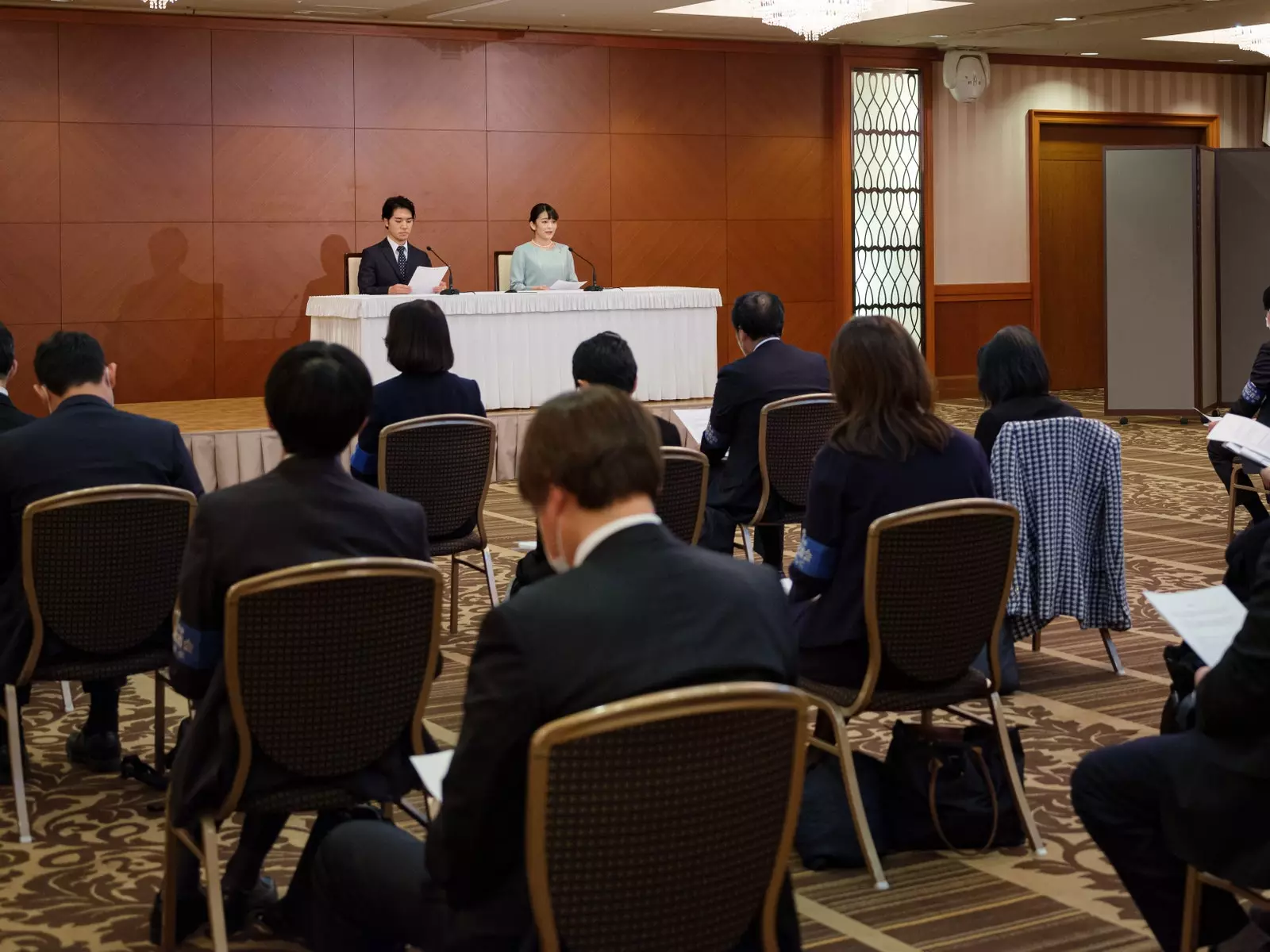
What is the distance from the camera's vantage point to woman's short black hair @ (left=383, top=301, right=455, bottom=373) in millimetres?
5637

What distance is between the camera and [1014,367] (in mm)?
4793

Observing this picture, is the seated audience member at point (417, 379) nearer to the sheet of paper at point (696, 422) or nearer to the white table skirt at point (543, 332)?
the sheet of paper at point (696, 422)

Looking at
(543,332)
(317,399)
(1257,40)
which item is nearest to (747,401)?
(317,399)

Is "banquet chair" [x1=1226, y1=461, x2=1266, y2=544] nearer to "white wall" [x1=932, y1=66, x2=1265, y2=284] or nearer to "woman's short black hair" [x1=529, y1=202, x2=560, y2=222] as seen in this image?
"woman's short black hair" [x1=529, y1=202, x2=560, y2=222]

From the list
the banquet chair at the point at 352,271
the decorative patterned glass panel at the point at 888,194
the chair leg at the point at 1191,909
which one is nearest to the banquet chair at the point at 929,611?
the chair leg at the point at 1191,909

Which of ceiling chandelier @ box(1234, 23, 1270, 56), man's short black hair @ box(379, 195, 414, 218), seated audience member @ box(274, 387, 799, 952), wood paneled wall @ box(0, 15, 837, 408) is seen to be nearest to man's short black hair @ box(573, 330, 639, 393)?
seated audience member @ box(274, 387, 799, 952)

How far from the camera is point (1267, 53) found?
502 inches

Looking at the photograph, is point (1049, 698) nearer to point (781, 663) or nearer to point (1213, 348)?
point (781, 663)

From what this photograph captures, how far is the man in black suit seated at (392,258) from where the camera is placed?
33.0 ft

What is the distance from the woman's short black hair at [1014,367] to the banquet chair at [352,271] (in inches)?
244

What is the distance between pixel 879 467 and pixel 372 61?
9131mm

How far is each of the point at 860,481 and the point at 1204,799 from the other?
1226mm

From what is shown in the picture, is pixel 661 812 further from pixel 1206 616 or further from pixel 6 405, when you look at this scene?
pixel 6 405

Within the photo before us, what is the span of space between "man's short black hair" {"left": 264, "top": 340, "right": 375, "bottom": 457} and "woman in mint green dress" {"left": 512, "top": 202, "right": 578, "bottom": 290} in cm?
759
